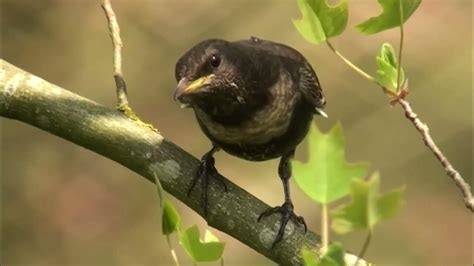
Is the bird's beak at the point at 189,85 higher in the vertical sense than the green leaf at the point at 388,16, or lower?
lower

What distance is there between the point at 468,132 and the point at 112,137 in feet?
10.1

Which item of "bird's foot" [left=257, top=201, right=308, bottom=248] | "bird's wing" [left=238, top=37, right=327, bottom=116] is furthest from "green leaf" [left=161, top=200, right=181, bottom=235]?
"bird's wing" [left=238, top=37, right=327, bottom=116]

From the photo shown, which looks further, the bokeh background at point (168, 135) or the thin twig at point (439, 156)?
the bokeh background at point (168, 135)

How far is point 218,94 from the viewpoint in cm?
182

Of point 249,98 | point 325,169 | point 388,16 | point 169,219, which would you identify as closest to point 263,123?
point 249,98

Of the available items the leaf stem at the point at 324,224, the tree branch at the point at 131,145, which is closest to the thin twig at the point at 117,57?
the tree branch at the point at 131,145

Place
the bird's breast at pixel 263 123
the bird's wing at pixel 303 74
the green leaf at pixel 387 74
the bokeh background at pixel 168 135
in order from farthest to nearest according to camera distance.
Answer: the bokeh background at pixel 168 135 < the bird's wing at pixel 303 74 < the bird's breast at pixel 263 123 < the green leaf at pixel 387 74

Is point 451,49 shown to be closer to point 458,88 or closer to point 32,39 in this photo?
point 458,88

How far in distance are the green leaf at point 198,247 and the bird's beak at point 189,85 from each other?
0.76 m

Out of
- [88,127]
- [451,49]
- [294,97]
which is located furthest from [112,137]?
[451,49]

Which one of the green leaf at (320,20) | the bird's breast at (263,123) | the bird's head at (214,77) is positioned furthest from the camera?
the bird's breast at (263,123)

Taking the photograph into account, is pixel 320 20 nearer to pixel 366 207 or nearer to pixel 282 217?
pixel 366 207

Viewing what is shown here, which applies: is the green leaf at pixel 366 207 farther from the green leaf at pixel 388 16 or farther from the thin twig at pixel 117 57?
the thin twig at pixel 117 57

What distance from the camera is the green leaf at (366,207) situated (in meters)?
0.69
